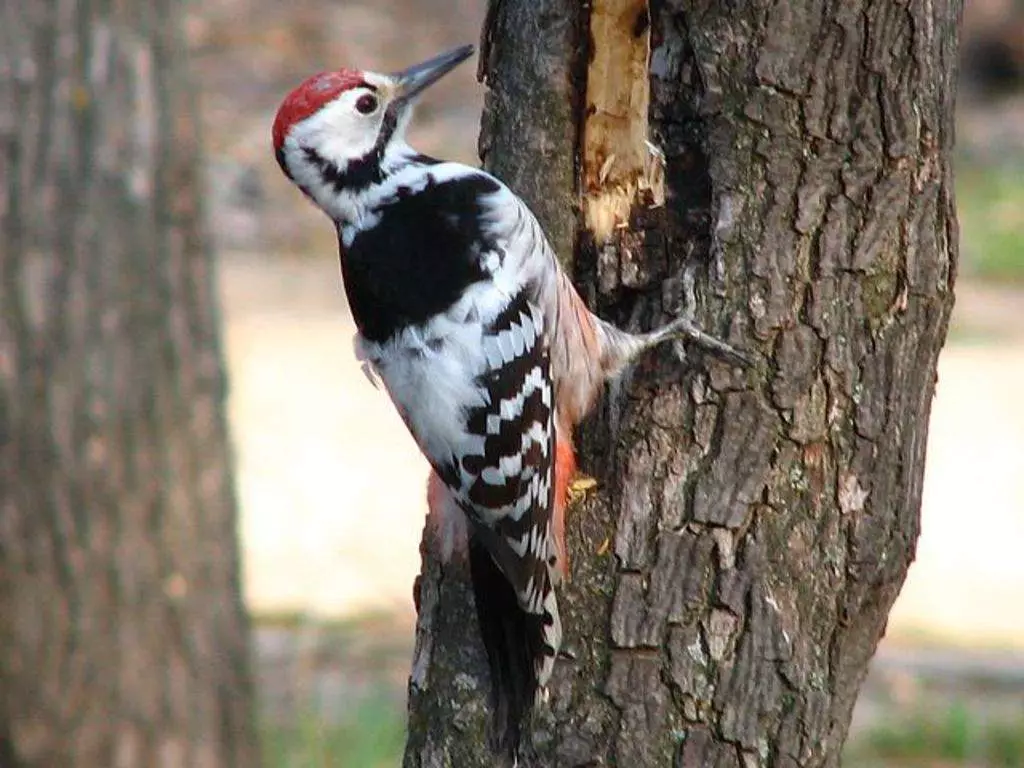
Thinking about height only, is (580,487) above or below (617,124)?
below

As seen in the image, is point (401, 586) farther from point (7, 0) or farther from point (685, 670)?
point (685, 670)

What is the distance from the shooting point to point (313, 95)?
352cm

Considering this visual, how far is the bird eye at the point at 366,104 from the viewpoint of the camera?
11.8 ft

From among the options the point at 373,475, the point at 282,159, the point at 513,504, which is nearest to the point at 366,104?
the point at 282,159

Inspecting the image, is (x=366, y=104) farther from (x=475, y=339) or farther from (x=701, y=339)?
(x=701, y=339)

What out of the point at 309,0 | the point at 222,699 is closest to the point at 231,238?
the point at 309,0

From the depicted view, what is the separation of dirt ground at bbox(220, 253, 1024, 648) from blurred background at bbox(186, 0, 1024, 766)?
16mm

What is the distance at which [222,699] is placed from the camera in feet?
18.1

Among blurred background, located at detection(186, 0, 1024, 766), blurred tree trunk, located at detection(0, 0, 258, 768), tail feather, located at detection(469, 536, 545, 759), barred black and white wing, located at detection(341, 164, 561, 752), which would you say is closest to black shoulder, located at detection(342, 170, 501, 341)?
barred black and white wing, located at detection(341, 164, 561, 752)

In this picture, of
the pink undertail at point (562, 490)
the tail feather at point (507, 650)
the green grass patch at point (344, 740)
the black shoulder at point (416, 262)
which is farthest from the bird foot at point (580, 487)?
the green grass patch at point (344, 740)

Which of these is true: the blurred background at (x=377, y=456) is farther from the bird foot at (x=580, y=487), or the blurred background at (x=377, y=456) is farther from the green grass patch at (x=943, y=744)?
the bird foot at (x=580, y=487)

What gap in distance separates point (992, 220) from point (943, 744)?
7.75 metres

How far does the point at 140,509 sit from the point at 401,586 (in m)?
2.73

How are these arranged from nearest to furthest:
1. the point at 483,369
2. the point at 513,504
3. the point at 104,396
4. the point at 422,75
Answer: the point at 513,504, the point at 483,369, the point at 422,75, the point at 104,396
